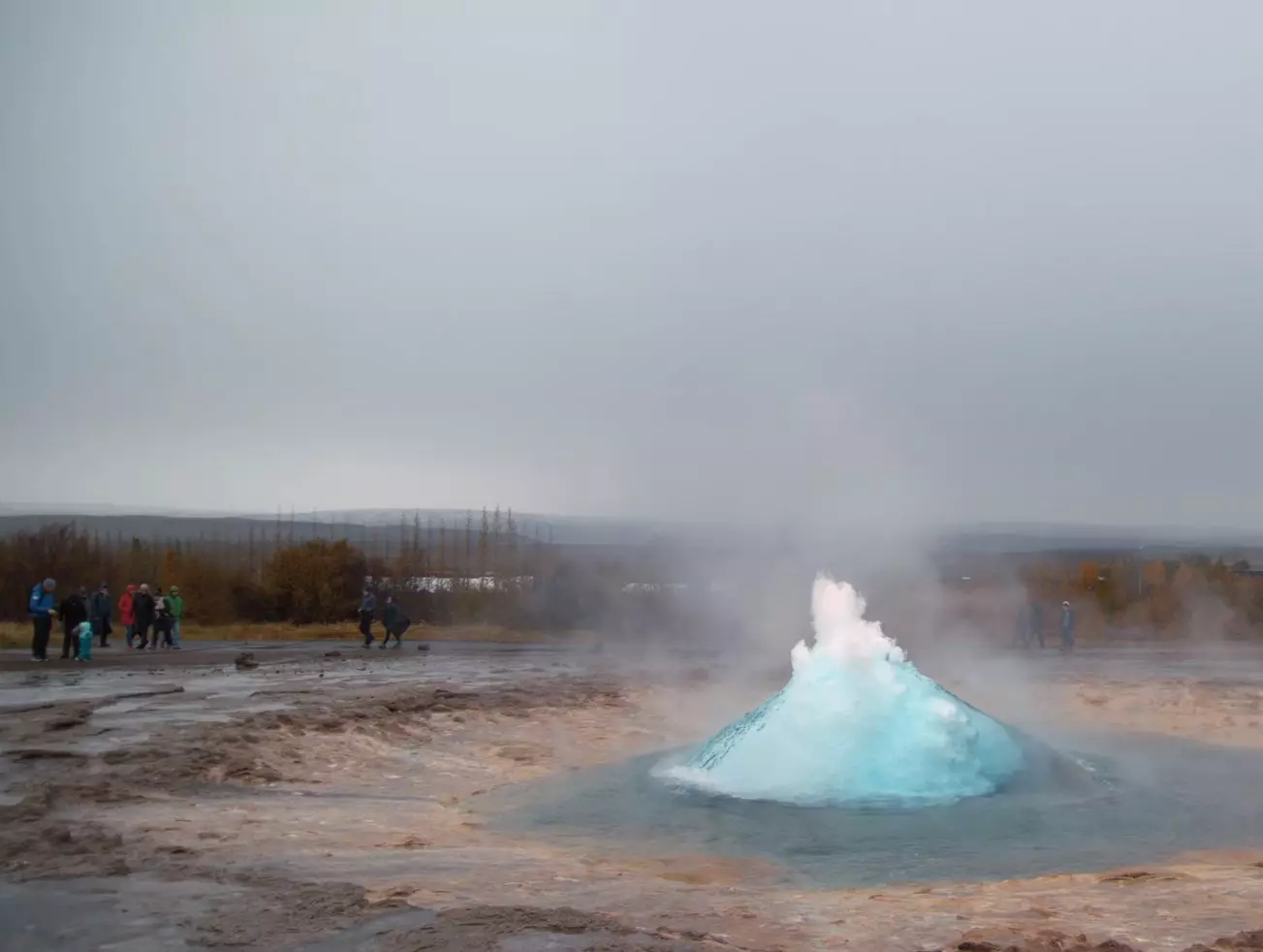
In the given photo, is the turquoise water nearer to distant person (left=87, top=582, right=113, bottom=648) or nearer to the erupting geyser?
the erupting geyser

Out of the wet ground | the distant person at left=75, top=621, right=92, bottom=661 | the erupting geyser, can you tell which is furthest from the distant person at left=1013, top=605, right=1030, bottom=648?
the distant person at left=75, top=621, right=92, bottom=661

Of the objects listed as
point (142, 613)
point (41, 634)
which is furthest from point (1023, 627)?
point (41, 634)

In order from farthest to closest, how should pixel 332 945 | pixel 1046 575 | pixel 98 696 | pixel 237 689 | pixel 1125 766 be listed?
pixel 1046 575 < pixel 237 689 < pixel 98 696 < pixel 1125 766 < pixel 332 945

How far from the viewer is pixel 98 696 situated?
1886 cm

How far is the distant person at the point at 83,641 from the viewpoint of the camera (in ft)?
80.3

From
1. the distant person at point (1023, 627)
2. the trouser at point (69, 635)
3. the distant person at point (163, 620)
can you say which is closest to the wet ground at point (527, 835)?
the trouser at point (69, 635)

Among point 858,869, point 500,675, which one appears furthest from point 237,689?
point 858,869

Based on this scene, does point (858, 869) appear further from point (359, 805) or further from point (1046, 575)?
point (1046, 575)

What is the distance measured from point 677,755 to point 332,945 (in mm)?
8377

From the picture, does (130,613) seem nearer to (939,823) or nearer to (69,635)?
(69,635)

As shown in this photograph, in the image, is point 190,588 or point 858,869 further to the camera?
point 190,588

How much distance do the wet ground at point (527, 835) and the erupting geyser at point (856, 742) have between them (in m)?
0.54

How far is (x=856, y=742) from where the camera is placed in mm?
12906

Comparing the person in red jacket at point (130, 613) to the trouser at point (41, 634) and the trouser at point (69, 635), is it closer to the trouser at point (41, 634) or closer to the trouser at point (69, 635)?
the trouser at point (69, 635)
